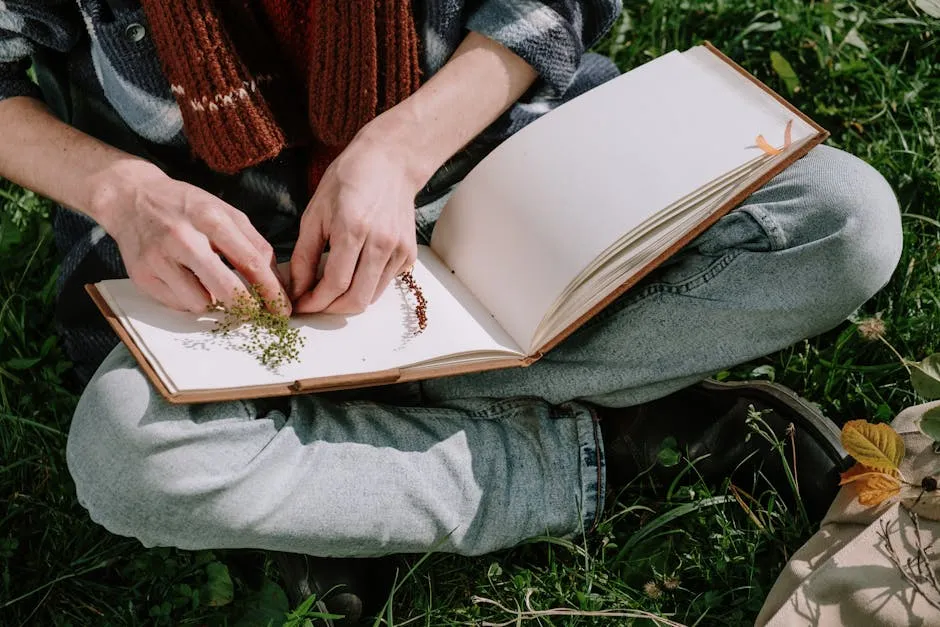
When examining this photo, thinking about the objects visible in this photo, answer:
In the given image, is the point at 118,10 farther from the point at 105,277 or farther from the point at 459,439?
the point at 459,439

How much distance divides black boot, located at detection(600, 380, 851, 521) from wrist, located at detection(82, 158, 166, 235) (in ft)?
3.01

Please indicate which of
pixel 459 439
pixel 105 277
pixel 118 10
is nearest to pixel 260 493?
pixel 459 439

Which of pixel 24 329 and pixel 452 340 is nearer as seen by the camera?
pixel 452 340

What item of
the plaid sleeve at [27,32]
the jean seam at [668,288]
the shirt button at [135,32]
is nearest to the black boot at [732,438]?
the jean seam at [668,288]

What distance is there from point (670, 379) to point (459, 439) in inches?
15.3

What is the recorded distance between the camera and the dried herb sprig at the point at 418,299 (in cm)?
154

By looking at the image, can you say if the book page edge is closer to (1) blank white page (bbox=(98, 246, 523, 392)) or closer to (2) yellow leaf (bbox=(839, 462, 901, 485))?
(1) blank white page (bbox=(98, 246, 523, 392))

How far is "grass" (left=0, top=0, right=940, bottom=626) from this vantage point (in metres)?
1.67

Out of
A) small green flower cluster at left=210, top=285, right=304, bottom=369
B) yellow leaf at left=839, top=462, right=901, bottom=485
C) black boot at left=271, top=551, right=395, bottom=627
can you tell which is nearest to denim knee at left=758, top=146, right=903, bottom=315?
yellow leaf at left=839, top=462, right=901, bottom=485

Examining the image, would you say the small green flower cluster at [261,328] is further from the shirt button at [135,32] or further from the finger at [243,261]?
the shirt button at [135,32]

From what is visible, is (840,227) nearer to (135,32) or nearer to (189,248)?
(189,248)

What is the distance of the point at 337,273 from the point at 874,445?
889mm

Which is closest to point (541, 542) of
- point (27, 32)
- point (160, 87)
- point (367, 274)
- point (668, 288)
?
point (668, 288)

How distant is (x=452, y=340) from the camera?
150 centimetres
